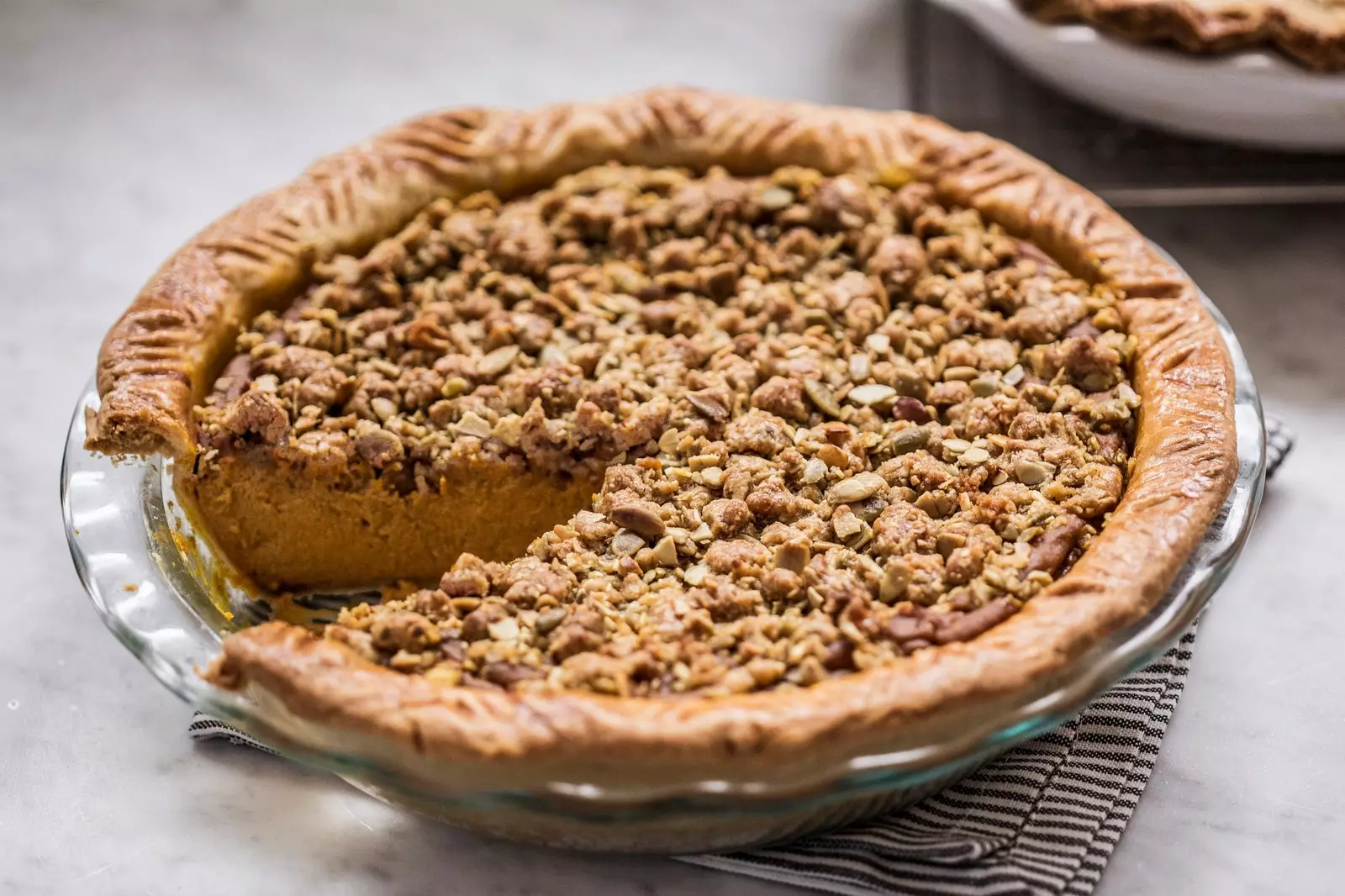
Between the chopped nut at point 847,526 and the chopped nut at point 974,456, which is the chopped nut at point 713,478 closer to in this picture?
the chopped nut at point 847,526

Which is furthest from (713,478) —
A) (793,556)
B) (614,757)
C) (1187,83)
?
(1187,83)

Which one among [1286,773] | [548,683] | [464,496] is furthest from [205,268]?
[1286,773]

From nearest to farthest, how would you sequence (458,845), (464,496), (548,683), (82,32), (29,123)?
1. (548,683)
2. (458,845)
3. (464,496)
4. (29,123)
5. (82,32)

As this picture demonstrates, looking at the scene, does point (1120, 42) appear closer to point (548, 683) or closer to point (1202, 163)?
point (1202, 163)

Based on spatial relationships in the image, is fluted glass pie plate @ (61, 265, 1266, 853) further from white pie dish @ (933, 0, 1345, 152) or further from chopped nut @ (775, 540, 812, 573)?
white pie dish @ (933, 0, 1345, 152)

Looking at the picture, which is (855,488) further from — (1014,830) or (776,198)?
(776,198)

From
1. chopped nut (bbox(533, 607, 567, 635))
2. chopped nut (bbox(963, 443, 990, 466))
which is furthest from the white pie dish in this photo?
chopped nut (bbox(533, 607, 567, 635))
